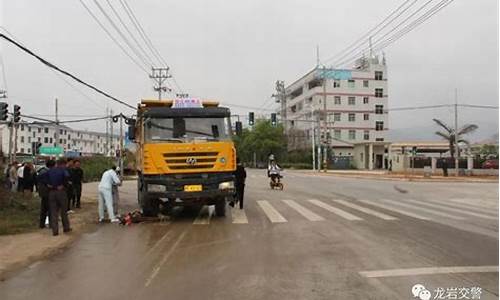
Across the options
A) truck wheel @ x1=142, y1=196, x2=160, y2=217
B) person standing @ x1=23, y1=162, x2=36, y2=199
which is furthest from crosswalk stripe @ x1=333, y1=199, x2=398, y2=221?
person standing @ x1=23, y1=162, x2=36, y2=199

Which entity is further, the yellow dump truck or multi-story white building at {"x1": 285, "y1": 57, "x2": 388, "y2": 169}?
multi-story white building at {"x1": 285, "y1": 57, "x2": 388, "y2": 169}

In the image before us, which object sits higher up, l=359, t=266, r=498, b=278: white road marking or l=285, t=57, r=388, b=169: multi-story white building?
l=285, t=57, r=388, b=169: multi-story white building

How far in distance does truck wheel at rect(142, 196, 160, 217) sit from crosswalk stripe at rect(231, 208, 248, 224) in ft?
7.38

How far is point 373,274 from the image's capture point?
A: 8.68 metres

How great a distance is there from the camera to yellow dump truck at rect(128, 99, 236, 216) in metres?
16.0

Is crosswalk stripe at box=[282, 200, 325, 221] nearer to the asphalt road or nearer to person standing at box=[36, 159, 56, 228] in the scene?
the asphalt road

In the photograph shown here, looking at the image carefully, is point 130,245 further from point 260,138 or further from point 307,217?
point 260,138

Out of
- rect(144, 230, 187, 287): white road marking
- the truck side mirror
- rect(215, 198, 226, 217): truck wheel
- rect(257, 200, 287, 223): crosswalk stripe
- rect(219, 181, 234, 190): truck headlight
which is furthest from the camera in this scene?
the truck side mirror

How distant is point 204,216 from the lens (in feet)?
59.1

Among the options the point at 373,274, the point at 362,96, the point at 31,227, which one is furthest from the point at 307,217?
the point at 362,96

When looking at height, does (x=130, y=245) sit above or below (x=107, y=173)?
below

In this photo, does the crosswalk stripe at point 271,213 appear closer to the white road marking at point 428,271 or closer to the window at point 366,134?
the white road marking at point 428,271

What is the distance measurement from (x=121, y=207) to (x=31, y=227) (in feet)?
22.5

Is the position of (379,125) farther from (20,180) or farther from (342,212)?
(342,212)
